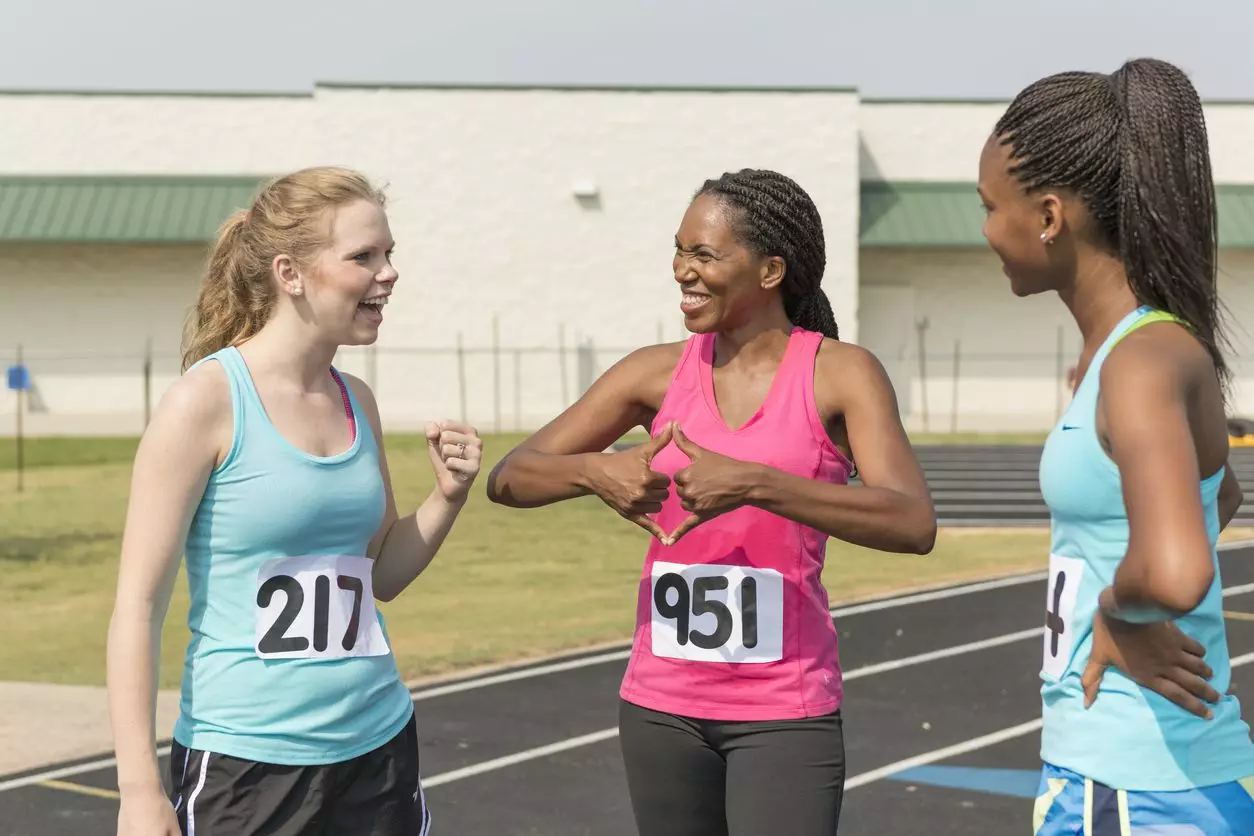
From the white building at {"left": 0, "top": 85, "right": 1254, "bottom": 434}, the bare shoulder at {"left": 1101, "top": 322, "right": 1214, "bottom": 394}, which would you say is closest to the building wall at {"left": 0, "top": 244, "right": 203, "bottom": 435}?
the white building at {"left": 0, "top": 85, "right": 1254, "bottom": 434}

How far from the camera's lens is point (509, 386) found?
31172 millimetres

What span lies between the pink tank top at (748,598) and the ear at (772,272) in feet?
0.62

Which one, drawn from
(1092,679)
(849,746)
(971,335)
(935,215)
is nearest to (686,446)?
(1092,679)

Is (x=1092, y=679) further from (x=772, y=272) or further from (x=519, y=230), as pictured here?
(x=519, y=230)

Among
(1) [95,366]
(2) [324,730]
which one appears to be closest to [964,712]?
(2) [324,730]

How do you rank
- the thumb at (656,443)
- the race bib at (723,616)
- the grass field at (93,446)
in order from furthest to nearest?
1. the grass field at (93,446)
2. the race bib at (723,616)
3. the thumb at (656,443)

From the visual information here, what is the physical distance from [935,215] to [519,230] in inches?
340

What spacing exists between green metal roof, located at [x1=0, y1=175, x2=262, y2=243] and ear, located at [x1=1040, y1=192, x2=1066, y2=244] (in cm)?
3028

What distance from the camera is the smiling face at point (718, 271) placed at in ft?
10.8

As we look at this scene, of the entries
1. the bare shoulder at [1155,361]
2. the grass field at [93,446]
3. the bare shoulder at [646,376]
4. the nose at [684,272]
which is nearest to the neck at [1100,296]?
the bare shoulder at [1155,361]

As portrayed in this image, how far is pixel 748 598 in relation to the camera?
3.12m

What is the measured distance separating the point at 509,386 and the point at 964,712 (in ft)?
77.5

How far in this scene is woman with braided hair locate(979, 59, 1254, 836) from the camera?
7.15ft

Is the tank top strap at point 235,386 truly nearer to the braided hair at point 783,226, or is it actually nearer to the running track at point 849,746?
the braided hair at point 783,226
